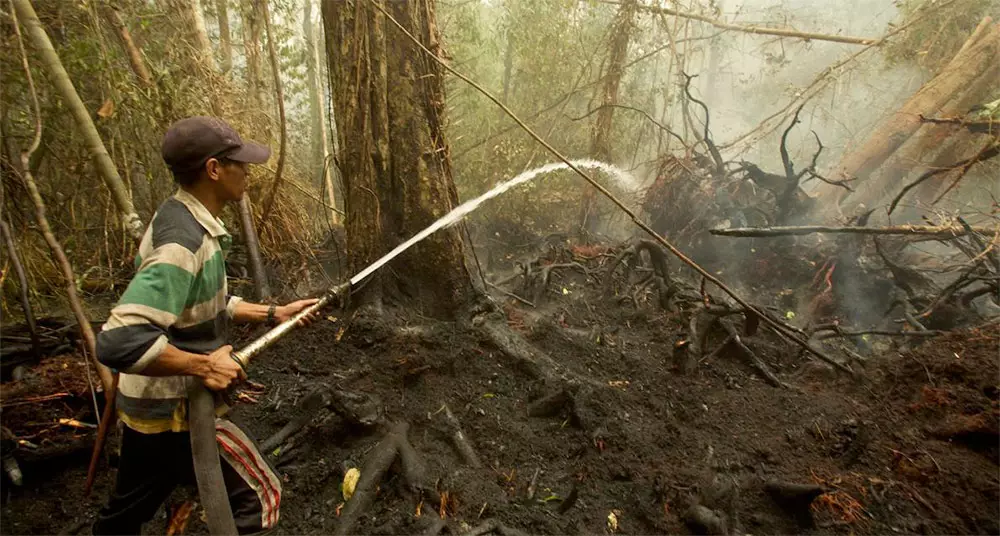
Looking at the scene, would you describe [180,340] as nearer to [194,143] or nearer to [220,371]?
[220,371]

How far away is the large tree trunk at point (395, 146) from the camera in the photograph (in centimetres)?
319

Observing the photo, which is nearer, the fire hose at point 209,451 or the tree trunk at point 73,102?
the fire hose at point 209,451

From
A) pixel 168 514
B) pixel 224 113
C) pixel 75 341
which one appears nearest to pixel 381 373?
pixel 168 514

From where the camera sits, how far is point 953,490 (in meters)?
2.35

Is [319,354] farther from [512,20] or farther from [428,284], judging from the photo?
[512,20]

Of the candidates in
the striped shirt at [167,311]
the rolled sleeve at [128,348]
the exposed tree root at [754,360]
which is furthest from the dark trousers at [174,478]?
the exposed tree root at [754,360]

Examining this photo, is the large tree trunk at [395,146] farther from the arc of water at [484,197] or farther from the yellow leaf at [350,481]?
the yellow leaf at [350,481]

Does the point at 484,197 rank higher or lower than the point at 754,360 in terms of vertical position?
higher

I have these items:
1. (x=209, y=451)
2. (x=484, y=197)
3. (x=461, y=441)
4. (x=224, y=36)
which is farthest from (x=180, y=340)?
(x=224, y=36)

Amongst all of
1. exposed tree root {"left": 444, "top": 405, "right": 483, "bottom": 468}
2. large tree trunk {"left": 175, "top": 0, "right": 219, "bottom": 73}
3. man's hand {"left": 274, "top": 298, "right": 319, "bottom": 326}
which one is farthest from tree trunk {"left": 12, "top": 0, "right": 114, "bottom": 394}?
large tree trunk {"left": 175, "top": 0, "right": 219, "bottom": 73}

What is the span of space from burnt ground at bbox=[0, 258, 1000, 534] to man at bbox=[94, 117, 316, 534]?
1.65ft

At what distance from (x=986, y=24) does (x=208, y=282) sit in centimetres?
1239

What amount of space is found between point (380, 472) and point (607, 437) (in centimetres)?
140

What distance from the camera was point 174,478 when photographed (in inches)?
73.4
